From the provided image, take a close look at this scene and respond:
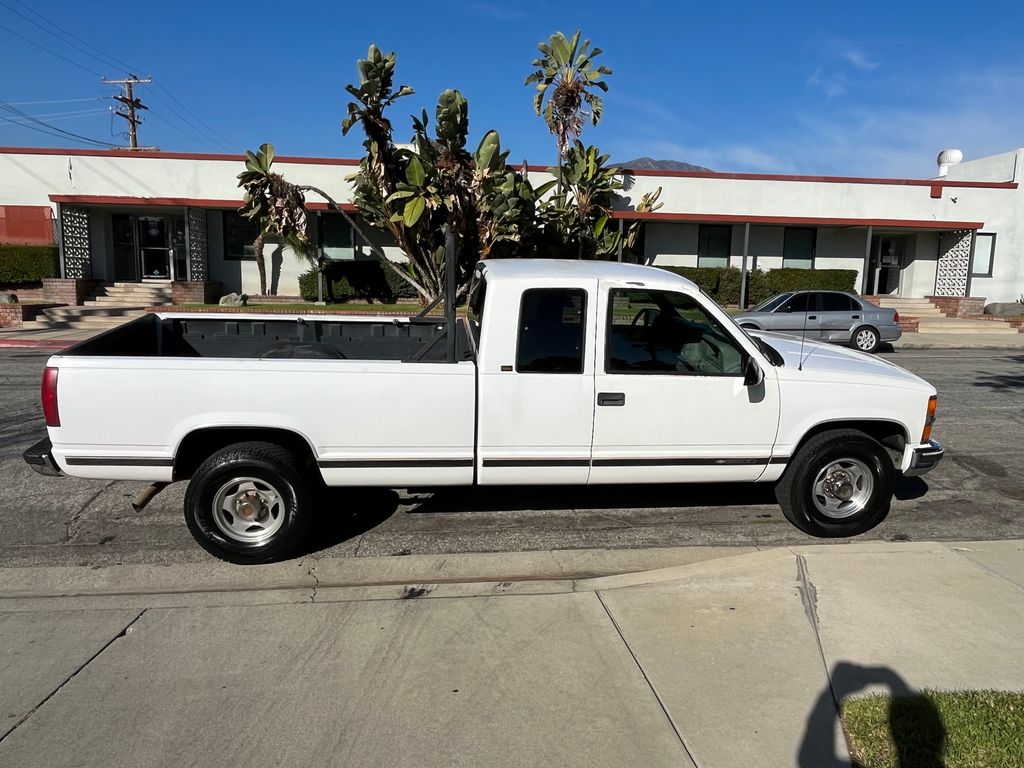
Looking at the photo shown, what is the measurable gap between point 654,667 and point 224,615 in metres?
2.28

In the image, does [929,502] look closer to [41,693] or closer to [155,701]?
[155,701]

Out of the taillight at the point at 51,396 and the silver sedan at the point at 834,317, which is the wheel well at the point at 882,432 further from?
the silver sedan at the point at 834,317

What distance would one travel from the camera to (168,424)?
4410 mm

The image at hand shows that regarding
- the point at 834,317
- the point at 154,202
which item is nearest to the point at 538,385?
the point at 834,317

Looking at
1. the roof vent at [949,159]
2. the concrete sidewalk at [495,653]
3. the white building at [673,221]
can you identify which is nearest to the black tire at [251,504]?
the concrete sidewalk at [495,653]

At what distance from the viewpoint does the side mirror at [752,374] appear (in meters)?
4.75

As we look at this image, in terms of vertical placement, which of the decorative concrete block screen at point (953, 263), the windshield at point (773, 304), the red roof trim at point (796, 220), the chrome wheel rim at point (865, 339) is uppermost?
the red roof trim at point (796, 220)

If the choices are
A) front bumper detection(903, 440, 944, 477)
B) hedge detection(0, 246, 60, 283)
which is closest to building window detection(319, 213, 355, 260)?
hedge detection(0, 246, 60, 283)

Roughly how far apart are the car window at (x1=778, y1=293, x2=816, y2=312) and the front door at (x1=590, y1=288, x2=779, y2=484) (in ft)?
40.6

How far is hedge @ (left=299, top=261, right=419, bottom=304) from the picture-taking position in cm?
2333

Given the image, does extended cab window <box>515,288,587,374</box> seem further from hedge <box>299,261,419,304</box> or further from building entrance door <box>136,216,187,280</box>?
building entrance door <box>136,216,187,280</box>

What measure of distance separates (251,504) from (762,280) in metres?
22.8

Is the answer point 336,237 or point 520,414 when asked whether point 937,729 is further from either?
point 336,237

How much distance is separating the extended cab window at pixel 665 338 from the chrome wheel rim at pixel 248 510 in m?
2.26
